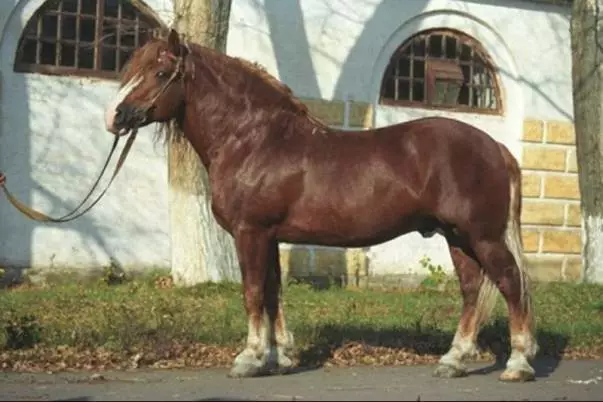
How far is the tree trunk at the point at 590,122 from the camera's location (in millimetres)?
15148

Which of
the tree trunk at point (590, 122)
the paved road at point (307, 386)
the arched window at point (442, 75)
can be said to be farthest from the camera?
the arched window at point (442, 75)

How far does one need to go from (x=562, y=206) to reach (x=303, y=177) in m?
10.2

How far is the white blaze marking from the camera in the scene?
917 cm

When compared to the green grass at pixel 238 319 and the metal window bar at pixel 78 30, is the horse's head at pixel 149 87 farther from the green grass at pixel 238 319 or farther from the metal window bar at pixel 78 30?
the metal window bar at pixel 78 30

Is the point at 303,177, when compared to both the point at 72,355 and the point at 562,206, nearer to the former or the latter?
the point at 72,355

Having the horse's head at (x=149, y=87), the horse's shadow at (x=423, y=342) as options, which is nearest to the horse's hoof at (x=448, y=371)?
the horse's shadow at (x=423, y=342)

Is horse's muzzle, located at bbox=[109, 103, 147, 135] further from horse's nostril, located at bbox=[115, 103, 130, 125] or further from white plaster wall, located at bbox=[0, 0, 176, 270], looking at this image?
white plaster wall, located at bbox=[0, 0, 176, 270]

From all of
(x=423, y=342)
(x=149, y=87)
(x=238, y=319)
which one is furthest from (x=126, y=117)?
(x=423, y=342)

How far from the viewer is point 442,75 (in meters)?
18.1

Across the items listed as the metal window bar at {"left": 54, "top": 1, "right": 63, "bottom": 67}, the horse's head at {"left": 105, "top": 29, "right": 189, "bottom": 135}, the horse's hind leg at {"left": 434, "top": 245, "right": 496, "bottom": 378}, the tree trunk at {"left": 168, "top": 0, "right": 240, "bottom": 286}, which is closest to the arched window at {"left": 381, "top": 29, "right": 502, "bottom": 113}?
the tree trunk at {"left": 168, "top": 0, "right": 240, "bottom": 286}

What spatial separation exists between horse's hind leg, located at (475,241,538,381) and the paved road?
23 cm

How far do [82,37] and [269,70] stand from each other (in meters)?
2.69

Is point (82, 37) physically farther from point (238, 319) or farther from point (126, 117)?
point (126, 117)

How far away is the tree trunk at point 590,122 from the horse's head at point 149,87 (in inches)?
297
